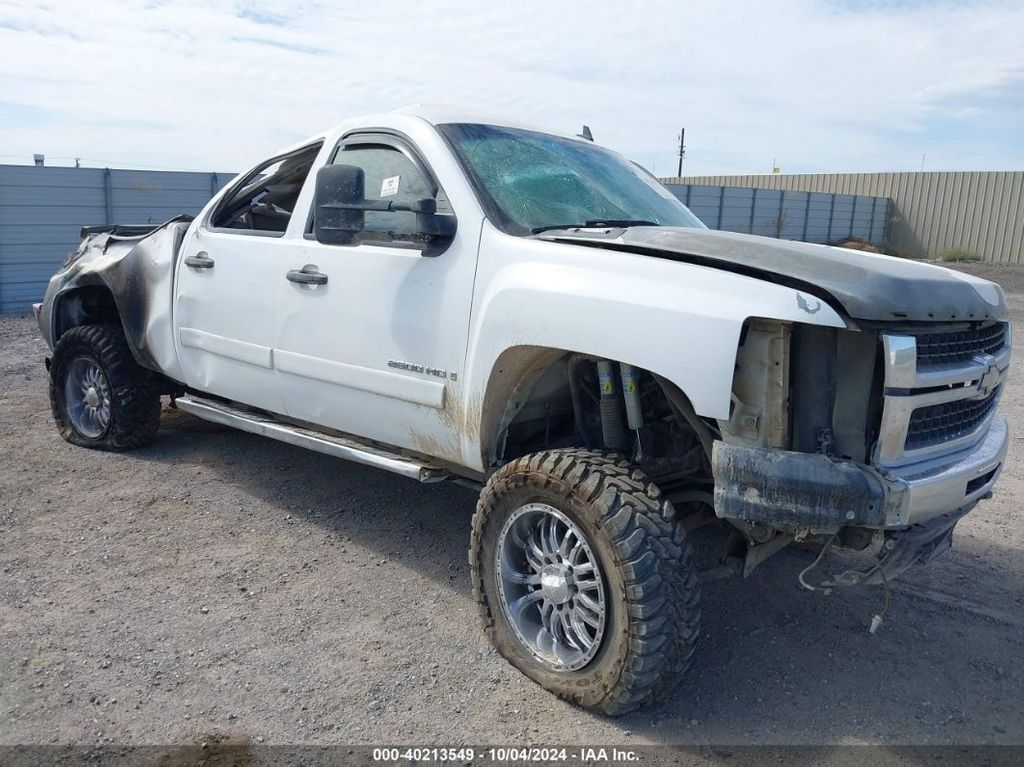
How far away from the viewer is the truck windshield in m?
3.77

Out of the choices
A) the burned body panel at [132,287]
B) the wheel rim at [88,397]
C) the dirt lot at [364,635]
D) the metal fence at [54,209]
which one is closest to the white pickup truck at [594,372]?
the dirt lot at [364,635]

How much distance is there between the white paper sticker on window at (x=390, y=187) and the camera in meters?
4.11

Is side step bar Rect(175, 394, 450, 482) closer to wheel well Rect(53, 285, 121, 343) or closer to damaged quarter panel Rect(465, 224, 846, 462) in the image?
damaged quarter panel Rect(465, 224, 846, 462)

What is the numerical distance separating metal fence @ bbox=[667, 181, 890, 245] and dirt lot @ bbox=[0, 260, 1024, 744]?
23.1 m

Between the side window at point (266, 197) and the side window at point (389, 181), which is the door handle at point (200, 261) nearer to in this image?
the side window at point (266, 197)

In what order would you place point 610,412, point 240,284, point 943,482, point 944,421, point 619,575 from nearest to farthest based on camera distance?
1. point 943,482
2. point 619,575
3. point 944,421
4. point 610,412
5. point 240,284

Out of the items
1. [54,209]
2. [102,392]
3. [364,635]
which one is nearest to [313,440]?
[364,635]

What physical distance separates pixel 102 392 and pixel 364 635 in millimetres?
3226

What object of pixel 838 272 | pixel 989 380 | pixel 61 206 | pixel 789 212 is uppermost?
pixel 789 212

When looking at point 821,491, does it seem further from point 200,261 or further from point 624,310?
point 200,261

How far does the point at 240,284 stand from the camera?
4.73 metres

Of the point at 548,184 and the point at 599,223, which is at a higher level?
the point at 548,184

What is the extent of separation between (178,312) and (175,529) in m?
1.26

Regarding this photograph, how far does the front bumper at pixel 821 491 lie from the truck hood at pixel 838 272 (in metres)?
0.48
